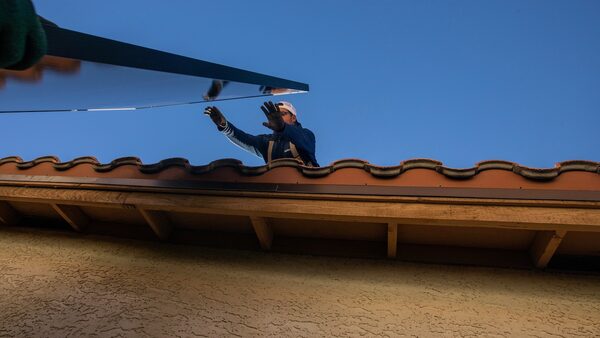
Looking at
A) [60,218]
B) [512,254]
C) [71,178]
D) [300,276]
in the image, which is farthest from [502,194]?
[60,218]

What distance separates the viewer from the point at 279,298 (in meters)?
2.09

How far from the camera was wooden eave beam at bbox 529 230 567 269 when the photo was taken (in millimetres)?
1946

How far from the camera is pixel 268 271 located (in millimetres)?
2340

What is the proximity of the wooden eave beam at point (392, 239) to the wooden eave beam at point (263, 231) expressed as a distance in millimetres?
657

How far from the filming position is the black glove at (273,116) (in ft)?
10.2

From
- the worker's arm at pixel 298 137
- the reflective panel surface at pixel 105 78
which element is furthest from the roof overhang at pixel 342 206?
the worker's arm at pixel 298 137

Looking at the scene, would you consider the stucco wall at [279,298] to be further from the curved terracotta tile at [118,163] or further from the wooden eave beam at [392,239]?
the curved terracotta tile at [118,163]

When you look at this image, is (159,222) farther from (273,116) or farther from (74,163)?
(273,116)

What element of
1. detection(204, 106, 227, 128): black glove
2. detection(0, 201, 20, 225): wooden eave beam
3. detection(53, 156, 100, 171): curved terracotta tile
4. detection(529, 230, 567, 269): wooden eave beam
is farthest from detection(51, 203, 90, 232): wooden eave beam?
detection(529, 230, 567, 269): wooden eave beam

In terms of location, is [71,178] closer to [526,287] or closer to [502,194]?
[502,194]

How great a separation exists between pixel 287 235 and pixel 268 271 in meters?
0.25

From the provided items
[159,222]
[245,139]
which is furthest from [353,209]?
[245,139]

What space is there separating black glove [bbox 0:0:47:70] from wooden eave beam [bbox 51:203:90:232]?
1.89 meters

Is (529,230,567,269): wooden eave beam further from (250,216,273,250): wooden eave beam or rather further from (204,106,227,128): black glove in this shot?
(204,106,227,128): black glove
